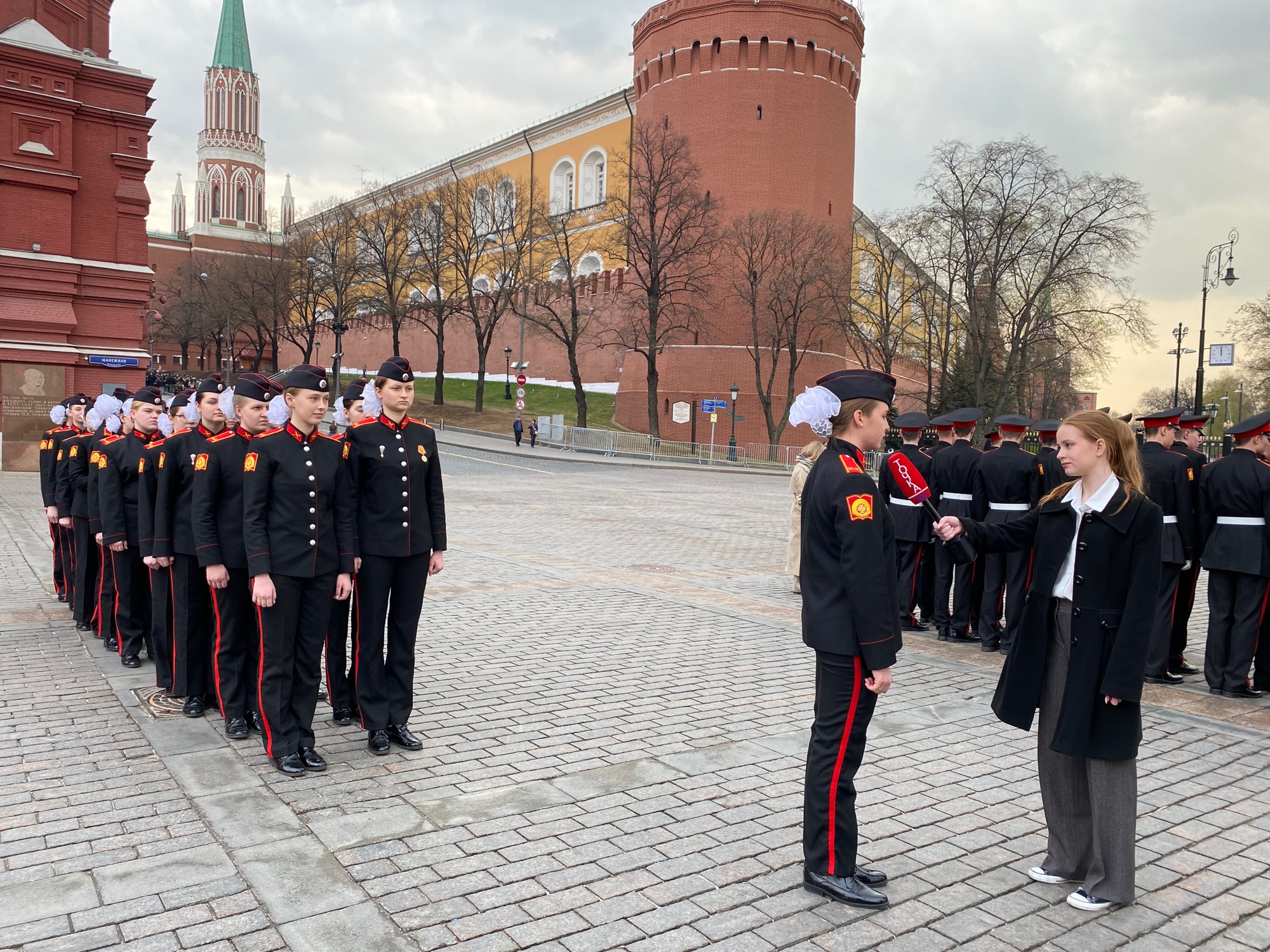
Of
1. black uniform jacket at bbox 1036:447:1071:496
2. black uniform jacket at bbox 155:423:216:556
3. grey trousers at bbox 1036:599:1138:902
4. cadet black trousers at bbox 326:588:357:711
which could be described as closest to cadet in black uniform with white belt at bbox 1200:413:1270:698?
black uniform jacket at bbox 1036:447:1071:496

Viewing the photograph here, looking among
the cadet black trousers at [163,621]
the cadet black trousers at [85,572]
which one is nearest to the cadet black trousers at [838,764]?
the cadet black trousers at [163,621]

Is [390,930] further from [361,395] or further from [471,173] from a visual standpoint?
[471,173]

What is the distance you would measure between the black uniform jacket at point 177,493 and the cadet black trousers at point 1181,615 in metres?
7.69

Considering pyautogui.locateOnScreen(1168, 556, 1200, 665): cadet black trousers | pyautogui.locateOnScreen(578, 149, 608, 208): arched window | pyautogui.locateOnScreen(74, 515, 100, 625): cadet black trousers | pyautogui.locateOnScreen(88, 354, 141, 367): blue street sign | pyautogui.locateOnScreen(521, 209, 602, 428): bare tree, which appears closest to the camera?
pyautogui.locateOnScreen(1168, 556, 1200, 665): cadet black trousers

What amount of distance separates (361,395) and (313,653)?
173cm

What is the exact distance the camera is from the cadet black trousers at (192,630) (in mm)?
6219

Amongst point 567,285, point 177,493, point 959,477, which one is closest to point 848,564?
point 177,493

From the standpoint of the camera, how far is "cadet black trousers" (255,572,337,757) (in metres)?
5.30

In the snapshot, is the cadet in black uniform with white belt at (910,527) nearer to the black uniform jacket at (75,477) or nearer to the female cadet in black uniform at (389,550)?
the female cadet in black uniform at (389,550)

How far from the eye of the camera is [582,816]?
185 inches

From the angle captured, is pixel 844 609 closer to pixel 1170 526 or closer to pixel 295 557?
pixel 295 557

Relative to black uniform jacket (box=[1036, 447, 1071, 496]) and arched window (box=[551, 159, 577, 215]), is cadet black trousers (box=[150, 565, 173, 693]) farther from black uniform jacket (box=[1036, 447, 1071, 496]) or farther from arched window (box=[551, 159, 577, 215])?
arched window (box=[551, 159, 577, 215])

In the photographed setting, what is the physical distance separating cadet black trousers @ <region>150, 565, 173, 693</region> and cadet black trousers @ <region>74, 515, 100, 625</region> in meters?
2.20

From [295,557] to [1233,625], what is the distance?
23.1 ft
